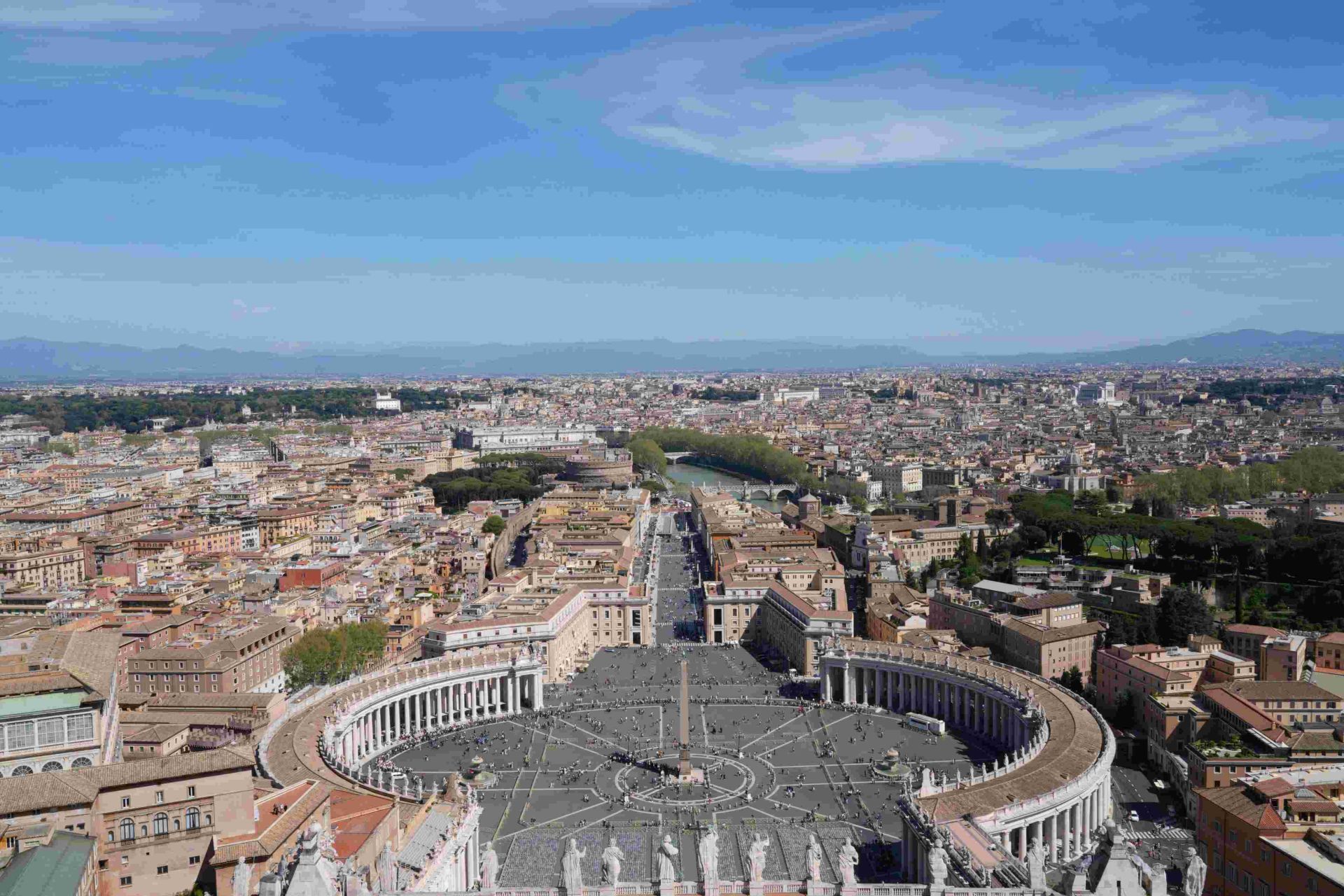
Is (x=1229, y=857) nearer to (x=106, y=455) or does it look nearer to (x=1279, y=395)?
(x=106, y=455)

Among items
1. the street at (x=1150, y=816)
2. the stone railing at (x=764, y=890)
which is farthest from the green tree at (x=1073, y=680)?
the stone railing at (x=764, y=890)

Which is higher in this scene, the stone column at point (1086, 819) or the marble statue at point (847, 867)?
the marble statue at point (847, 867)

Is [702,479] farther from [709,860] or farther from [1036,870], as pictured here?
[1036,870]

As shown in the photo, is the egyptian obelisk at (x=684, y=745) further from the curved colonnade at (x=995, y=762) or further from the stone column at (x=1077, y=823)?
the stone column at (x=1077, y=823)

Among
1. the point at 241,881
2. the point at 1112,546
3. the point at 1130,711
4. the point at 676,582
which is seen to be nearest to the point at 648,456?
the point at 676,582

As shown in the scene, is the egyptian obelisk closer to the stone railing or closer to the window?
the stone railing

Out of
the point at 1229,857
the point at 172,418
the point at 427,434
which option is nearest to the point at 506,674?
the point at 1229,857
